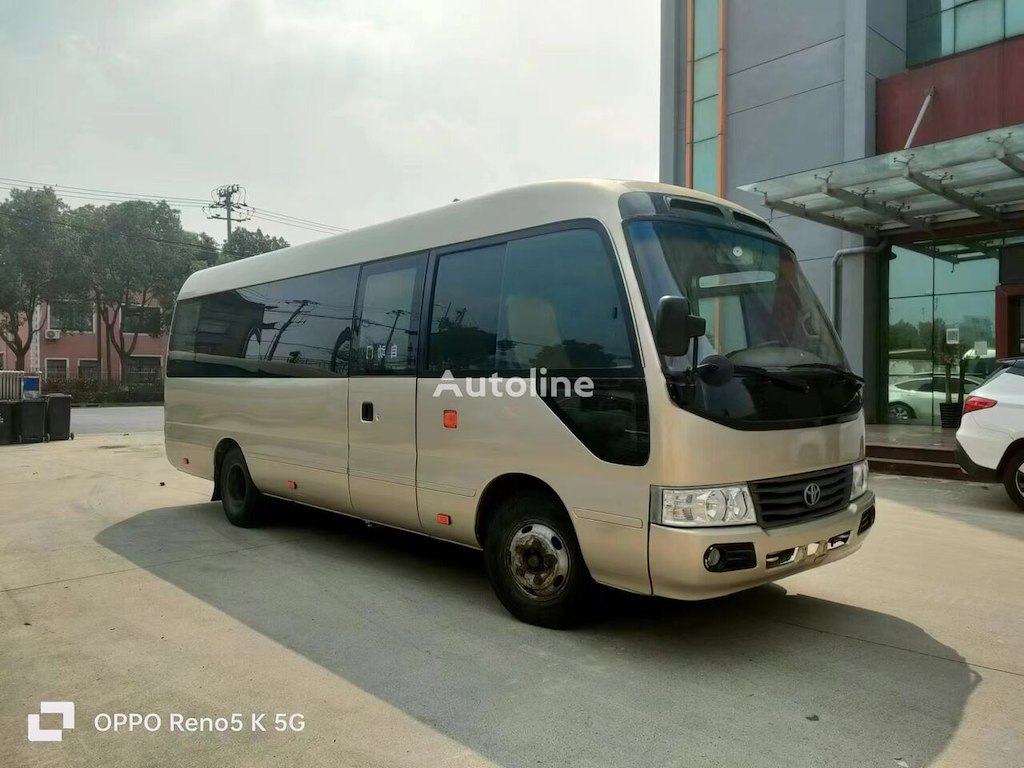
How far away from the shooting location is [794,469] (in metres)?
4.24

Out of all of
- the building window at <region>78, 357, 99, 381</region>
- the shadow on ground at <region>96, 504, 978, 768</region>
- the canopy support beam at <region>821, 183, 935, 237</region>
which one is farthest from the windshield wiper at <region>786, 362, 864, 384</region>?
the building window at <region>78, 357, 99, 381</region>

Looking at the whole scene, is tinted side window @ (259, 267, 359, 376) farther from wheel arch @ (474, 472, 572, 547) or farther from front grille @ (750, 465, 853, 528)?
front grille @ (750, 465, 853, 528)

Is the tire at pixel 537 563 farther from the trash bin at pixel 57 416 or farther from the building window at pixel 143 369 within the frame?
the building window at pixel 143 369

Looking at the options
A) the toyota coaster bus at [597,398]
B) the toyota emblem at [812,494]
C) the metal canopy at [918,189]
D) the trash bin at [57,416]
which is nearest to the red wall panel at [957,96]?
the metal canopy at [918,189]

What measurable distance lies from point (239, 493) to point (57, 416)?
528 inches

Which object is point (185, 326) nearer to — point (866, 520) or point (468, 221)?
point (468, 221)

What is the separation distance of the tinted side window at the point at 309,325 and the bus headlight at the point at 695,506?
3.30 m

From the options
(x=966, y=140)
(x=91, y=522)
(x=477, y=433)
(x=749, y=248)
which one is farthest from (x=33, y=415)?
(x=966, y=140)

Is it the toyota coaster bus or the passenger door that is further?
the passenger door

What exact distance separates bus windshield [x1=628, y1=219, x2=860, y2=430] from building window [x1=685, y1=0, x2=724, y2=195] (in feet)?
51.2

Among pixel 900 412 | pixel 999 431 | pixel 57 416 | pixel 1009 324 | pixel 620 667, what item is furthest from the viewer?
pixel 57 416

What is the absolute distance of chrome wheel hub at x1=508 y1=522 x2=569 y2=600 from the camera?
448cm

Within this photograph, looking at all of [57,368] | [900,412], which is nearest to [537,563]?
[900,412]

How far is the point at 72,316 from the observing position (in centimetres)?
4734
